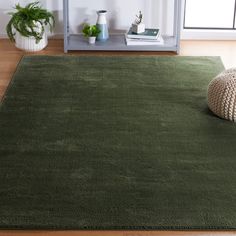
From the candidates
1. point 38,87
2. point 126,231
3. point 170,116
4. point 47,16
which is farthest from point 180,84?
point 126,231

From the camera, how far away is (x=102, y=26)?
4148 mm

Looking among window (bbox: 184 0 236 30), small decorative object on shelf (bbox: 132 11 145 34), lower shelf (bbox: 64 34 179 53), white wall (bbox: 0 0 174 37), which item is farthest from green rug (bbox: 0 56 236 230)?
window (bbox: 184 0 236 30)

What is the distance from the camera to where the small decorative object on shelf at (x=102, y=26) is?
13.5ft

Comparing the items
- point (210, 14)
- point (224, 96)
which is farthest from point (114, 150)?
point (210, 14)

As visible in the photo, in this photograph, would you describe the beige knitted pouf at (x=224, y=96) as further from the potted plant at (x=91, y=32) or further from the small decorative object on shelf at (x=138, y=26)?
the potted plant at (x=91, y=32)

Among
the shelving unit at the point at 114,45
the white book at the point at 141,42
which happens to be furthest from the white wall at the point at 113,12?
the white book at the point at 141,42

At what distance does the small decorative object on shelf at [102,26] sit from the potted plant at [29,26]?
0.34 metres

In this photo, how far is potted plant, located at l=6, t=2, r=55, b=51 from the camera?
13.1ft

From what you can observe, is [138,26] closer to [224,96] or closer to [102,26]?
[102,26]

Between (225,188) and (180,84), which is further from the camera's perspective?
(180,84)

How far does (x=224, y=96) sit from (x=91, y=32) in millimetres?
1459

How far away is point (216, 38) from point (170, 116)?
159 cm

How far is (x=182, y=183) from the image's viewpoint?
8.06 ft

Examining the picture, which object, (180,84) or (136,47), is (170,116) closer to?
(180,84)
